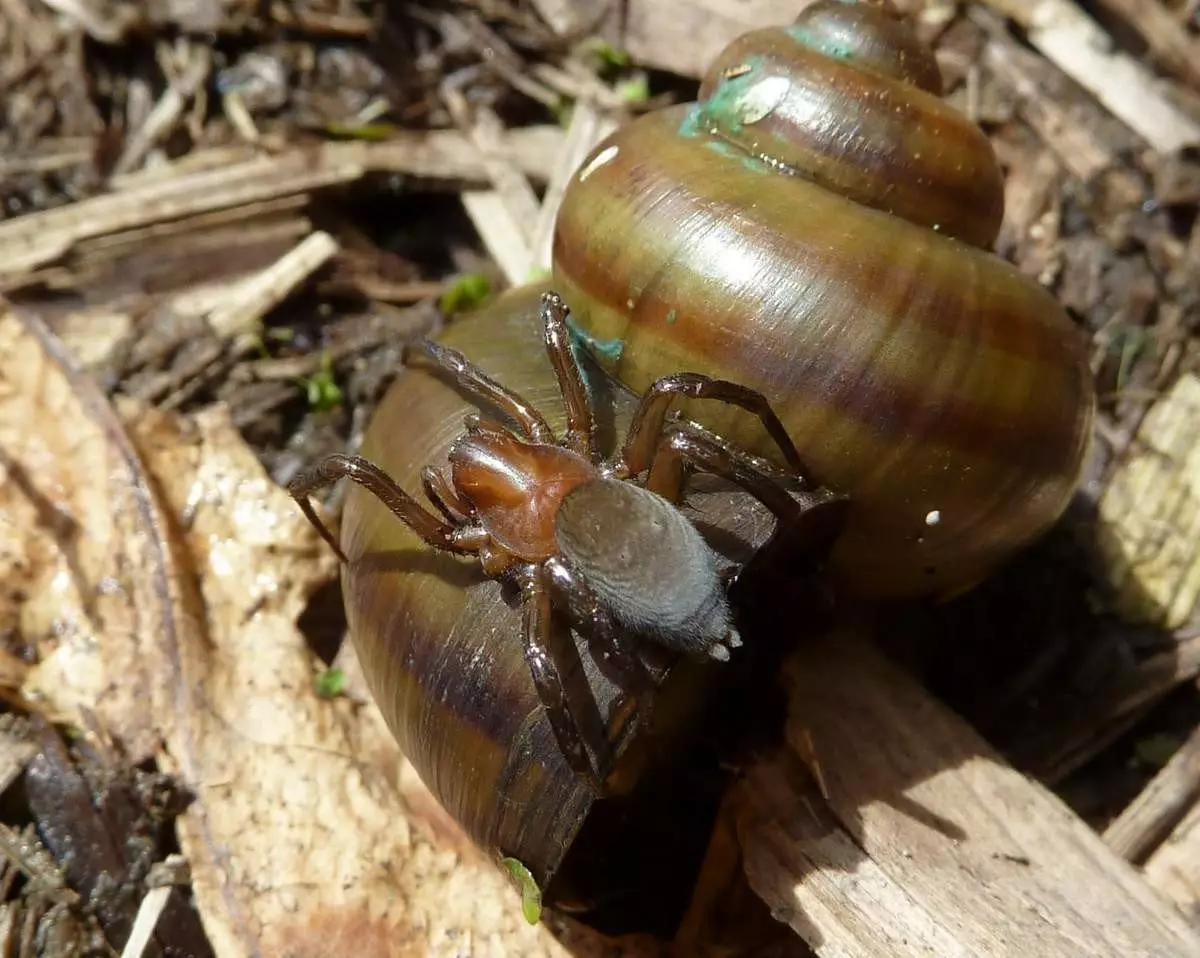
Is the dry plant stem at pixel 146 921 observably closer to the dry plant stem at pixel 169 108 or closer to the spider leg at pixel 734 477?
the spider leg at pixel 734 477

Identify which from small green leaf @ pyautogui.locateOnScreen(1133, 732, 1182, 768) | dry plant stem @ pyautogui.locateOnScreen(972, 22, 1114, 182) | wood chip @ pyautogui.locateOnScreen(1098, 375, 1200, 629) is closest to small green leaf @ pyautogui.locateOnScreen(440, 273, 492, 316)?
dry plant stem @ pyautogui.locateOnScreen(972, 22, 1114, 182)

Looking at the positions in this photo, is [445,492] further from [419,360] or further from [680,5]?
[680,5]

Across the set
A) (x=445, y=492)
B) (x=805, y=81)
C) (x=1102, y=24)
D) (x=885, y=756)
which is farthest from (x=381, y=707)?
(x=1102, y=24)

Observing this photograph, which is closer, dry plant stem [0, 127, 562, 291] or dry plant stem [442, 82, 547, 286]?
dry plant stem [0, 127, 562, 291]

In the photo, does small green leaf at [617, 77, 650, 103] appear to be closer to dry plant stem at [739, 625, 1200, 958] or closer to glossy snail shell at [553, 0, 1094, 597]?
glossy snail shell at [553, 0, 1094, 597]

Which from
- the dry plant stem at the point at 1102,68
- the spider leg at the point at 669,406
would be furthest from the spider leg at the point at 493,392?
the dry plant stem at the point at 1102,68
